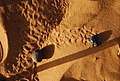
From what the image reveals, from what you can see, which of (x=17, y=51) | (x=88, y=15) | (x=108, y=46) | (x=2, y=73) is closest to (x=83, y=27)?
(x=88, y=15)

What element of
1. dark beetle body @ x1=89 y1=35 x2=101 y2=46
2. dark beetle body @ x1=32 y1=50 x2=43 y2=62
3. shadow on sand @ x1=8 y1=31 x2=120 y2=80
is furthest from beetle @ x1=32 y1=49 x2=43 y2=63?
dark beetle body @ x1=89 y1=35 x2=101 y2=46

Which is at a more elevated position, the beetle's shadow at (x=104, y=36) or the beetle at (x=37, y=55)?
the beetle's shadow at (x=104, y=36)

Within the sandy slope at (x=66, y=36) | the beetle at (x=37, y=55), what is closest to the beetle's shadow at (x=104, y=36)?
the sandy slope at (x=66, y=36)

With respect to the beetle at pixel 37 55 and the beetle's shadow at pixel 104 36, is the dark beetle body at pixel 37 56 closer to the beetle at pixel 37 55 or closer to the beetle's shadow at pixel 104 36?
the beetle at pixel 37 55

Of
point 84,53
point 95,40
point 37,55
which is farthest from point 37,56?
point 95,40

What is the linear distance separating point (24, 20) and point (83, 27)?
→ 62.2 inches

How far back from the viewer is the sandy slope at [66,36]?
7.04 metres

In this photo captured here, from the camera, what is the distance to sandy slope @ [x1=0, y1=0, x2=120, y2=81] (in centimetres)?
704

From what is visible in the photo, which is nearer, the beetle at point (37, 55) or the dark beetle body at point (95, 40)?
the dark beetle body at point (95, 40)

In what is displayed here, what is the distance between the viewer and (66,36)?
7129 mm

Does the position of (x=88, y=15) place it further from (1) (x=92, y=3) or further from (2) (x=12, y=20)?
(2) (x=12, y=20)

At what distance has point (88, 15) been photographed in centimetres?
705

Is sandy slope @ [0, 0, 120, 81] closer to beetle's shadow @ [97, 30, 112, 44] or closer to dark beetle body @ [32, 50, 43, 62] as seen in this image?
beetle's shadow @ [97, 30, 112, 44]

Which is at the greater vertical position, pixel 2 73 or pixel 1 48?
pixel 1 48
